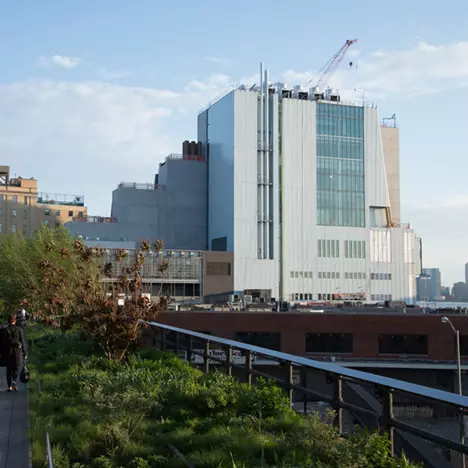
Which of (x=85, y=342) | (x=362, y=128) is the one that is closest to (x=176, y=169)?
(x=362, y=128)

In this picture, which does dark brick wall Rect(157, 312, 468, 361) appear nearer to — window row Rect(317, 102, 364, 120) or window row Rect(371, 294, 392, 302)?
window row Rect(371, 294, 392, 302)

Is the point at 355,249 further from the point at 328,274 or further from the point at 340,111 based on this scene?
the point at 340,111

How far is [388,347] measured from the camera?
6009 centimetres

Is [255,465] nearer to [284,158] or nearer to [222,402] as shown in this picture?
[222,402]

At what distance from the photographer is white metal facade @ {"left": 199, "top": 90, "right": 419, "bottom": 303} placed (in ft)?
378

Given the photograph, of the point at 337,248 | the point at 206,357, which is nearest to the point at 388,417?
the point at 206,357

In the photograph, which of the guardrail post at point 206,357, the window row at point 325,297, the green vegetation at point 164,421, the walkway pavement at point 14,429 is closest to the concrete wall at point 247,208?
the window row at point 325,297

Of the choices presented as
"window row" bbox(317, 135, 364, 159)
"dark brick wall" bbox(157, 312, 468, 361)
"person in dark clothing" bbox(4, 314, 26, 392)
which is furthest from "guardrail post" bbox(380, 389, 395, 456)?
"window row" bbox(317, 135, 364, 159)

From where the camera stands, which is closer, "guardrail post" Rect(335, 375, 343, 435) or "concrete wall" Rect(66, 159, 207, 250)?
"guardrail post" Rect(335, 375, 343, 435)

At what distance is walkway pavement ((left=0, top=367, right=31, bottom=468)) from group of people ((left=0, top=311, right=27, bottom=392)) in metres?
0.30

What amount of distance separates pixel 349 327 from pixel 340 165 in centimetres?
6640

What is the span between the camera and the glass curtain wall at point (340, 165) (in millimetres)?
121312

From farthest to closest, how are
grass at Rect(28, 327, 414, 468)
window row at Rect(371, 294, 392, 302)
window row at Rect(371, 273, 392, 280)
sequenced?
window row at Rect(371, 273, 392, 280) < window row at Rect(371, 294, 392, 302) < grass at Rect(28, 327, 414, 468)

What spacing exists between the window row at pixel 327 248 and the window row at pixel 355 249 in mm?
2184
